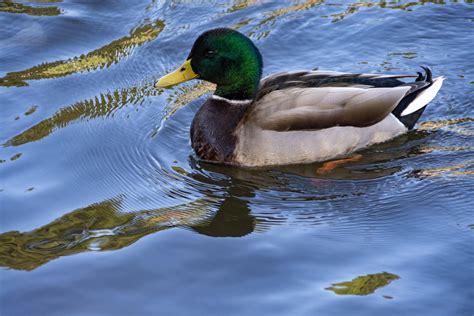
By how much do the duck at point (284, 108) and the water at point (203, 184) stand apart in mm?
154

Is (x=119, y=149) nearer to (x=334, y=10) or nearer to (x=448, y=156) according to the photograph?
(x=448, y=156)

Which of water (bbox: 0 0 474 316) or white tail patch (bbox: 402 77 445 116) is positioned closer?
water (bbox: 0 0 474 316)

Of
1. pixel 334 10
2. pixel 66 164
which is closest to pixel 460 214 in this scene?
pixel 66 164

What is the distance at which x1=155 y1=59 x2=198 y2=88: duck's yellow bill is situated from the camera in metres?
7.45

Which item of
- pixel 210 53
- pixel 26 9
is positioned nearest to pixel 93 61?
pixel 26 9

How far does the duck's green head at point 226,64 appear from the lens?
7352 mm

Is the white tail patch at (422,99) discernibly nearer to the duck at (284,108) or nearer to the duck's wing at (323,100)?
the duck at (284,108)

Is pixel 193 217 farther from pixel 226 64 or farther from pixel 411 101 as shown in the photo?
pixel 411 101

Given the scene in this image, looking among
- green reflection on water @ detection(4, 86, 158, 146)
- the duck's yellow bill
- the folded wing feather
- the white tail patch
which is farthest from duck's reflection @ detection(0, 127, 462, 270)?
green reflection on water @ detection(4, 86, 158, 146)

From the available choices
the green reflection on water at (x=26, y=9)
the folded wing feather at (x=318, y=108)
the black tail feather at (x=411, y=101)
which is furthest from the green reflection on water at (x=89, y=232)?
the green reflection on water at (x=26, y=9)

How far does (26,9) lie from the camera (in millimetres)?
10102

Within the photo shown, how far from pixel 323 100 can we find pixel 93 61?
114 inches

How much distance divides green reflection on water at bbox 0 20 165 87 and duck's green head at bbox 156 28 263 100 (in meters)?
1.72

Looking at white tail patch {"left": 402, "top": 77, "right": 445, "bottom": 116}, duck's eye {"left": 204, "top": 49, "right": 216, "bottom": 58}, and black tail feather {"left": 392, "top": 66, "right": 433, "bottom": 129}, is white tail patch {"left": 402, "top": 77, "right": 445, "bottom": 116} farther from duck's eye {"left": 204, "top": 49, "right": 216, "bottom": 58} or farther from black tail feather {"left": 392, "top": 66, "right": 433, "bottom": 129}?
duck's eye {"left": 204, "top": 49, "right": 216, "bottom": 58}
